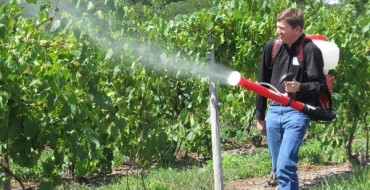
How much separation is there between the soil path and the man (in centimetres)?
196

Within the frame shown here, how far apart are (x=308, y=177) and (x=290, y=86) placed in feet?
10.0

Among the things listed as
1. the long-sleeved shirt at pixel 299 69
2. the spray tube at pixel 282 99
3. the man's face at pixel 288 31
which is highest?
the man's face at pixel 288 31

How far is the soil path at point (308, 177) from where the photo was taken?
581 cm

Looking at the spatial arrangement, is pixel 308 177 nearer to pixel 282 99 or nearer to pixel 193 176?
pixel 193 176

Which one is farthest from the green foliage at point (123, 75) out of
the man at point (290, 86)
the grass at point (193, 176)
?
the man at point (290, 86)

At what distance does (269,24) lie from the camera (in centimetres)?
520

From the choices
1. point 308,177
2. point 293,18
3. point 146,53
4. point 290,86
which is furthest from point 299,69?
point 308,177

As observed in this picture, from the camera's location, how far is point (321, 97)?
3.58 meters

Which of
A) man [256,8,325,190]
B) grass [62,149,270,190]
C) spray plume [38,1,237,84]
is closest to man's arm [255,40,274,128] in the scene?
man [256,8,325,190]

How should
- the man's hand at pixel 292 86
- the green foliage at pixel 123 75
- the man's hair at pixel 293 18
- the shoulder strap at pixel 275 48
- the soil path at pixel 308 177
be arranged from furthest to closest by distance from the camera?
the soil path at pixel 308 177
the shoulder strap at pixel 275 48
the man's hair at pixel 293 18
the man's hand at pixel 292 86
the green foliage at pixel 123 75

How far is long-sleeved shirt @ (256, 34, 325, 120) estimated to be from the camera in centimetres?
346

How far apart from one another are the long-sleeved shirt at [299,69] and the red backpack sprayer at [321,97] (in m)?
0.06

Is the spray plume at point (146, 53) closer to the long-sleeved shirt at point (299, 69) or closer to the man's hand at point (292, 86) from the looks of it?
the long-sleeved shirt at point (299, 69)

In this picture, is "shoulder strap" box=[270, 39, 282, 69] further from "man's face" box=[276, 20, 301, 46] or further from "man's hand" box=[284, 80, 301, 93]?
"man's hand" box=[284, 80, 301, 93]
